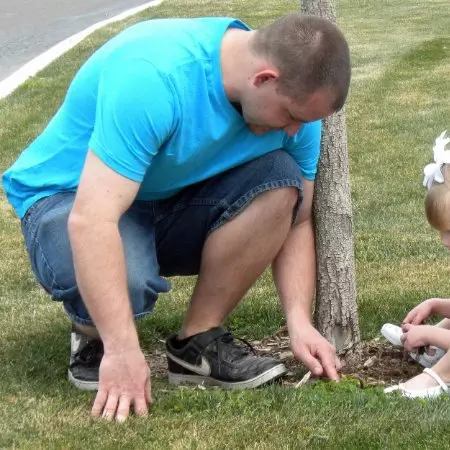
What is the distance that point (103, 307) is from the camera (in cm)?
265

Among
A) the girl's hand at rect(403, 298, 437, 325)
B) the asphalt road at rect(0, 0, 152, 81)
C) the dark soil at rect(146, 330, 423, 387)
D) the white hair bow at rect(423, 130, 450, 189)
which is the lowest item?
the asphalt road at rect(0, 0, 152, 81)

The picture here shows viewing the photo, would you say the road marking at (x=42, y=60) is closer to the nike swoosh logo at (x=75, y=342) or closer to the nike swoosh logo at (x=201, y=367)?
the nike swoosh logo at (x=75, y=342)

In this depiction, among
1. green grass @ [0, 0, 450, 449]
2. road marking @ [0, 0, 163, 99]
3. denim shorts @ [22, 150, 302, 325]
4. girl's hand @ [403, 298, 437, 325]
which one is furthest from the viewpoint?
road marking @ [0, 0, 163, 99]

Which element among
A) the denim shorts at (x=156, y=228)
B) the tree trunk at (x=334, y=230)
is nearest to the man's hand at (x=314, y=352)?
the tree trunk at (x=334, y=230)

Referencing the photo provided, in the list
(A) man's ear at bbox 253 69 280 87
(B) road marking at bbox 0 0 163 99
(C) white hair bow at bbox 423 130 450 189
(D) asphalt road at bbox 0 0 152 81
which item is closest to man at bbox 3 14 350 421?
(A) man's ear at bbox 253 69 280 87

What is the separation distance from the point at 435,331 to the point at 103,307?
1222 mm

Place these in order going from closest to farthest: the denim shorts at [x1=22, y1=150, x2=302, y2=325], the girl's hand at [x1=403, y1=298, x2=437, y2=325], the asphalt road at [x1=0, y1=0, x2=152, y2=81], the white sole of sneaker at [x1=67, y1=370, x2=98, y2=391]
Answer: the denim shorts at [x1=22, y1=150, x2=302, y2=325]
the white sole of sneaker at [x1=67, y1=370, x2=98, y2=391]
the girl's hand at [x1=403, y1=298, x2=437, y2=325]
the asphalt road at [x1=0, y1=0, x2=152, y2=81]

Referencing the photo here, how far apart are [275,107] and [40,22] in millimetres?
12585

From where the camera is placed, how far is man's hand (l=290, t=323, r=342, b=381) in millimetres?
3084

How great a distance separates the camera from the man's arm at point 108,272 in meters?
2.62

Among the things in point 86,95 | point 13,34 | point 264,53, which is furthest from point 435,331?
point 13,34

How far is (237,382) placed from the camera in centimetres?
313

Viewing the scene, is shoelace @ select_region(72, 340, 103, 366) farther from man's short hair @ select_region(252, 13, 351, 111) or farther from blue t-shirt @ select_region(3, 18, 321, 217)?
man's short hair @ select_region(252, 13, 351, 111)

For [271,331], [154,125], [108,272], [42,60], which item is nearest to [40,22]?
[42,60]
